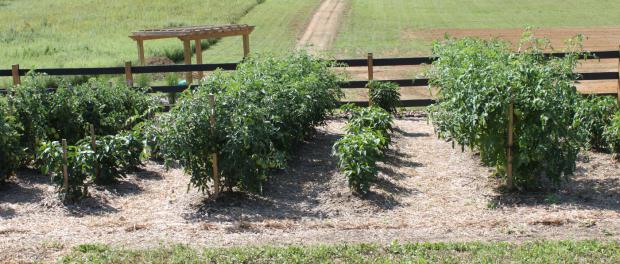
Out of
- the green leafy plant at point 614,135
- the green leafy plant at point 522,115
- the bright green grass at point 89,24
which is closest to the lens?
the green leafy plant at point 522,115

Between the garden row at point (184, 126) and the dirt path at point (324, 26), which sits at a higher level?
the dirt path at point (324, 26)

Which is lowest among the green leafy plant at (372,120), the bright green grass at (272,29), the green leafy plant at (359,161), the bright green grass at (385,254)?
the bright green grass at (385,254)

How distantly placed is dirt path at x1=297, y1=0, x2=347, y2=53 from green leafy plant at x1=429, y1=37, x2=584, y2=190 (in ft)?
54.1

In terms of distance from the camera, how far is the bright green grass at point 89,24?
29250 mm

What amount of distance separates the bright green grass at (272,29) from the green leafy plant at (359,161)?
12.3 meters

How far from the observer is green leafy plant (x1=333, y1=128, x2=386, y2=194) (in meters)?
10.3

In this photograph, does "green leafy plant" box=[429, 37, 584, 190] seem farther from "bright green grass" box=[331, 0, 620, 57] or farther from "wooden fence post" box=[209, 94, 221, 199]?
"bright green grass" box=[331, 0, 620, 57]

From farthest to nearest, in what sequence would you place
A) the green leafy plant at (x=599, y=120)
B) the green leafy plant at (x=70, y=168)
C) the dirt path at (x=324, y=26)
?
the dirt path at (x=324, y=26) < the green leafy plant at (x=599, y=120) < the green leafy plant at (x=70, y=168)

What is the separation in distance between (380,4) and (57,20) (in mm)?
19342

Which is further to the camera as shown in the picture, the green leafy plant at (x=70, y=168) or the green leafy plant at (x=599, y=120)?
the green leafy plant at (x=599, y=120)

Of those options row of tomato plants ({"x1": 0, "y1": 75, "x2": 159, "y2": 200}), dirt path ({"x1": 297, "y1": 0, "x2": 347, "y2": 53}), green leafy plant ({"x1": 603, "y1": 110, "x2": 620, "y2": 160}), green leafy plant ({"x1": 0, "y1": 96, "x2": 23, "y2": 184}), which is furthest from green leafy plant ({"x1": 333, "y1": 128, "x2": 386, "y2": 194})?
dirt path ({"x1": 297, "y1": 0, "x2": 347, "y2": 53})

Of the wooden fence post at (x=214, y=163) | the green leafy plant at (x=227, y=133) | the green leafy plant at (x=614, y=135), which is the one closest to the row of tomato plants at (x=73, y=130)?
the green leafy plant at (x=227, y=133)

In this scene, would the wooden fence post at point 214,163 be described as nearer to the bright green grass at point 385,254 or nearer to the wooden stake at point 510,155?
the bright green grass at point 385,254

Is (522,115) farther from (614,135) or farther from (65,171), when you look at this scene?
(65,171)
